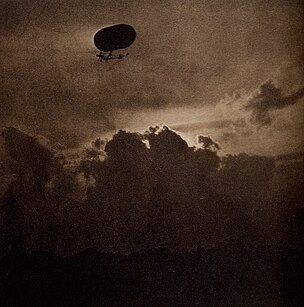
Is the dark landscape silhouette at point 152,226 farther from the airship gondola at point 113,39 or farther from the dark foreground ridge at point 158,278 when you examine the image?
the airship gondola at point 113,39

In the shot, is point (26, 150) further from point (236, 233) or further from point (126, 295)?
point (236, 233)

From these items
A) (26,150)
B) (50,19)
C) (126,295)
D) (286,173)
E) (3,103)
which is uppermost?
(50,19)

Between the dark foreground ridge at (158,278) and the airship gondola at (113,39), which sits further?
the airship gondola at (113,39)

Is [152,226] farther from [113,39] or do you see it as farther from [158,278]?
[113,39]

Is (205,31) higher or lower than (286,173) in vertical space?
higher

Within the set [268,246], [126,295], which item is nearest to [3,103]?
[126,295]

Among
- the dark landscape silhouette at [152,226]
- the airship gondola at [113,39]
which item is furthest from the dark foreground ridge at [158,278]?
the airship gondola at [113,39]

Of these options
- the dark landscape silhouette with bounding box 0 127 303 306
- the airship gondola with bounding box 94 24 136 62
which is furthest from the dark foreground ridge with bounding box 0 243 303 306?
the airship gondola with bounding box 94 24 136 62

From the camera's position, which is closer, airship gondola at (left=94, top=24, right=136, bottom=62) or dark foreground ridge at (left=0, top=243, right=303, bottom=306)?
dark foreground ridge at (left=0, top=243, right=303, bottom=306)

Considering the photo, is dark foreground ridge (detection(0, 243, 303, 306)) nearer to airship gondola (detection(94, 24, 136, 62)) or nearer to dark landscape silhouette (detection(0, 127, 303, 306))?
dark landscape silhouette (detection(0, 127, 303, 306))
